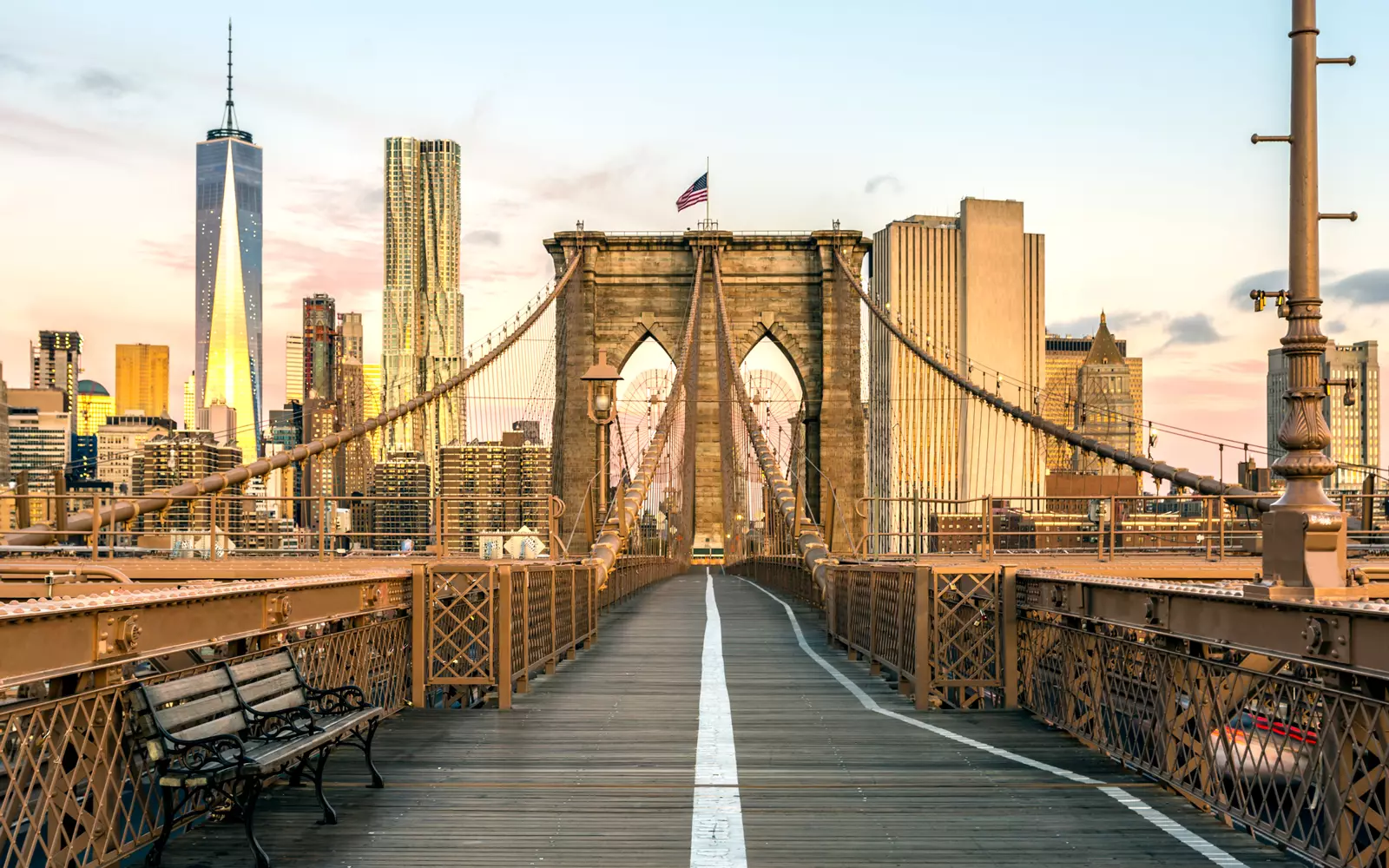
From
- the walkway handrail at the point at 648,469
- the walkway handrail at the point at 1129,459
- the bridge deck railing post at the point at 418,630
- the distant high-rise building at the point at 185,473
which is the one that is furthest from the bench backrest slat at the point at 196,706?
the walkway handrail at the point at 1129,459

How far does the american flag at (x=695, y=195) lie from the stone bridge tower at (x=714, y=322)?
3.57 m

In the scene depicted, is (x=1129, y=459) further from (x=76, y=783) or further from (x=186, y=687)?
(x=76, y=783)

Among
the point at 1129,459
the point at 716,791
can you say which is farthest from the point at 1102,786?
the point at 1129,459

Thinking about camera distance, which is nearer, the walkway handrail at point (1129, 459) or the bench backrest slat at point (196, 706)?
the bench backrest slat at point (196, 706)

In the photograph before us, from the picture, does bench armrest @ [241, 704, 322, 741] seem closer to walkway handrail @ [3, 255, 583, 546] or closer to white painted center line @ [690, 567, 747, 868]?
white painted center line @ [690, 567, 747, 868]

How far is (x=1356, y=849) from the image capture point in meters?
5.73

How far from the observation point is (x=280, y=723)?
764 cm

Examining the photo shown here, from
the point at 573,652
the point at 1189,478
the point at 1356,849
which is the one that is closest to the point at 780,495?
the point at 1189,478

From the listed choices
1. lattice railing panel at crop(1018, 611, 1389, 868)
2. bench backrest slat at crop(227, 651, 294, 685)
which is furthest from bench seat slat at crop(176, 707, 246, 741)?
lattice railing panel at crop(1018, 611, 1389, 868)

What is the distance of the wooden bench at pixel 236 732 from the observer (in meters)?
6.10

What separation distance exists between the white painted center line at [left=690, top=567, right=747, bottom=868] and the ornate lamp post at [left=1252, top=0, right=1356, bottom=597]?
3.53 metres

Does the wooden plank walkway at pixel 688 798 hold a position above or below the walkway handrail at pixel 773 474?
below

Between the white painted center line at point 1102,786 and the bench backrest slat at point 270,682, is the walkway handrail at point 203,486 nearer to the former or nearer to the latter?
the white painted center line at point 1102,786

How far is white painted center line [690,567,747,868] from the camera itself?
6.52 meters
